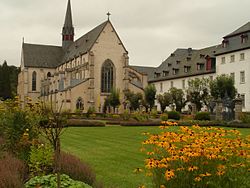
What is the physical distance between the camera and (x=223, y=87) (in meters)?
50.8

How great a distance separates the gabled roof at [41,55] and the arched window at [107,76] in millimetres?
20788

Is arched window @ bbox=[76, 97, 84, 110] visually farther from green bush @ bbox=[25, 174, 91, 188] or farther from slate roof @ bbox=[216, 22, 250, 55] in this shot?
green bush @ bbox=[25, 174, 91, 188]

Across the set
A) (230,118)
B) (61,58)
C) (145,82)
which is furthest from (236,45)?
(61,58)

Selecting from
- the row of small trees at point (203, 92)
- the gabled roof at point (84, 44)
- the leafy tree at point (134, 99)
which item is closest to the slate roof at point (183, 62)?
the row of small trees at point (203, 92)

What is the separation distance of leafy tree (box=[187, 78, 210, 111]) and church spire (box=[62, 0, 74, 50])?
45.4m

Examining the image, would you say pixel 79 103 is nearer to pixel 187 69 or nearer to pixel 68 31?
pixel 187 69

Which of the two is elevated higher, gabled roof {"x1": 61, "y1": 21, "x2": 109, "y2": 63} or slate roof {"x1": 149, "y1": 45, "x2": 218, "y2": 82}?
A: gabled roof {"x1": 61, "y1": 21, "x2": 109, "y2": 63}

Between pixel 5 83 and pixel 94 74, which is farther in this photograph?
pixel 5 83

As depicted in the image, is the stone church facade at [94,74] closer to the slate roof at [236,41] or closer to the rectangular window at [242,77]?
the slate roof at [236,41]

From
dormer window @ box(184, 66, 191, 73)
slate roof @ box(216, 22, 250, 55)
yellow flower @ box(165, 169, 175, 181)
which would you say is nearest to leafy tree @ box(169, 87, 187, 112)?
slate roof @ box(216, 22, 250, 55)

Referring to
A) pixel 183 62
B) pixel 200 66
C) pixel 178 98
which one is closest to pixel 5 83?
pixel 183 62

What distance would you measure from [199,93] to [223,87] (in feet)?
17.8

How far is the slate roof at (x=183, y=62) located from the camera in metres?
67.5

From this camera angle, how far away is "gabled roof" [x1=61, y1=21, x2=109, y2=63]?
7584cm
